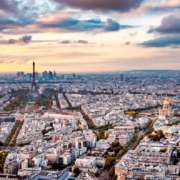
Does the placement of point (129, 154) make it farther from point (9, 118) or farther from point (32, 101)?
point (32, 101)

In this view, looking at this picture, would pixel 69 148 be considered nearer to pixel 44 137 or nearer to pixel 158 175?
pixel 44 137

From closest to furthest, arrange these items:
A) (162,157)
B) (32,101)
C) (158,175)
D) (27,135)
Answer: (158,175)
(162,157)
(27,135)
(32,101)

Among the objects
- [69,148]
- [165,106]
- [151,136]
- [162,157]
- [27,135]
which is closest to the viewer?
[162,157]

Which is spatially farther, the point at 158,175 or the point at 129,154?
the point at 129,154

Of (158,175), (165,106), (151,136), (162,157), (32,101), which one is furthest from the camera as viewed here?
(32,101)

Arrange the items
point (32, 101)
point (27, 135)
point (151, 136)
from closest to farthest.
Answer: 1. point (151, 136)
2. point (27, 135)
3. point (32, 101)

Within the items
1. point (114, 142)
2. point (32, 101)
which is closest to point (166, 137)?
point (114, 142)

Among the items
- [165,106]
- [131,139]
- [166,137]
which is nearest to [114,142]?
[131,139]

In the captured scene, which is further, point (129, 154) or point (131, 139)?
point (131, 139)
